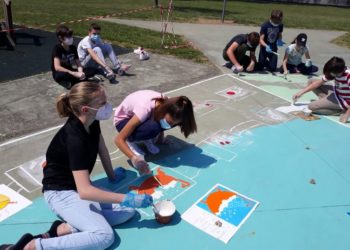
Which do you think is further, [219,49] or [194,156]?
[219,49]

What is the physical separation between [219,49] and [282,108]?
13.3ft

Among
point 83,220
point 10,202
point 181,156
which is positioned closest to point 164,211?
point 83,220

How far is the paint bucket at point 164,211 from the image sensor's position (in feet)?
9.45

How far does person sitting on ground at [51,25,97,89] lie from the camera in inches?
221

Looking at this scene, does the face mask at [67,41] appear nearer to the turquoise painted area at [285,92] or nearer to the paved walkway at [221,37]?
the paved walkway at [221,37]

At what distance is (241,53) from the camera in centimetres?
707

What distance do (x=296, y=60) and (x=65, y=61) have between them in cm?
443

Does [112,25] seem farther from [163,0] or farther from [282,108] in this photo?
[163,0]

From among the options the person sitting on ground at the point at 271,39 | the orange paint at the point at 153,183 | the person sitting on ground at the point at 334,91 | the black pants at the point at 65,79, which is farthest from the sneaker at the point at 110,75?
the person sitting on ground at the point at 271,39

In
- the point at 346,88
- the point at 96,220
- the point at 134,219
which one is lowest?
the point at 134,219

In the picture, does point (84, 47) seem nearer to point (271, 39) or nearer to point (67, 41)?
point (67, 41)

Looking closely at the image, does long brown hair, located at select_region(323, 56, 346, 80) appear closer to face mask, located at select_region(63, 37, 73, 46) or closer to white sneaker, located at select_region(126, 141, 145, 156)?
white sneaker, located at select_region(126, 141, 145, 156)

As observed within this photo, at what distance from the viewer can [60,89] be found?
566 centimetres

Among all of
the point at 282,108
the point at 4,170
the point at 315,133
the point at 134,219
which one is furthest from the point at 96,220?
the point at 282,108
